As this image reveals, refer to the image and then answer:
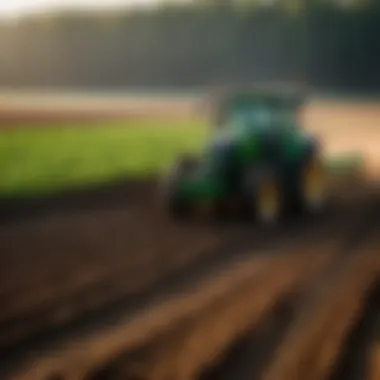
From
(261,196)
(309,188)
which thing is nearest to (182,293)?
(261,196)

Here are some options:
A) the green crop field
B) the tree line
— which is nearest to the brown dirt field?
the green crop field

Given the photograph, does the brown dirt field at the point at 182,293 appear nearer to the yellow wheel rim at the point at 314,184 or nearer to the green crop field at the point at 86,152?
the green crop field at the point at 86,152

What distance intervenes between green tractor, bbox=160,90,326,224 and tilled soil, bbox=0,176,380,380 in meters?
0.15

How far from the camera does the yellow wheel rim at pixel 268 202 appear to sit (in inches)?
173

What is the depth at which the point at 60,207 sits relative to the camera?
14.0 ft

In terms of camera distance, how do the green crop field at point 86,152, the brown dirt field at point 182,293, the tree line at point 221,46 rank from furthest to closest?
1. the green crop field at point 86,152
2. the tree line at point 221,46
3. the brown dirt field at point 182,293

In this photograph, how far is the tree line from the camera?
314 cm

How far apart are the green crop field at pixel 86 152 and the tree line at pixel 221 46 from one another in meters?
0.54

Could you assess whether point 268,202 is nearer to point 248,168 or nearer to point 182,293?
point 248,168

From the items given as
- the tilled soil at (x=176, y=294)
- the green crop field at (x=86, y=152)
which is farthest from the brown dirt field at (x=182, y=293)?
the green crop field at (x=86, y=152)

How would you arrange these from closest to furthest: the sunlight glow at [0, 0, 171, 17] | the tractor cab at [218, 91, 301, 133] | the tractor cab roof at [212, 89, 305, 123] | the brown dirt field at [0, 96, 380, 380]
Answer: the brown dirt field at [0, 96, 380, 380]
the sunlight glow at [0, 0, 171, 17]
the tractor cab roof at [212, 89, 305, 123]
the tractor cab at [218, 91, 301, 133]

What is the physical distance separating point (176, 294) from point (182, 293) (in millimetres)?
26

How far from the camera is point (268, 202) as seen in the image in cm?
447

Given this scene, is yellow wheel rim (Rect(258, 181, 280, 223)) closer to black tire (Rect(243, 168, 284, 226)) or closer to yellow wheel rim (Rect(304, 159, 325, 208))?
black tire (Rect(243, 168, 284, 226))
